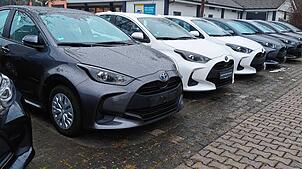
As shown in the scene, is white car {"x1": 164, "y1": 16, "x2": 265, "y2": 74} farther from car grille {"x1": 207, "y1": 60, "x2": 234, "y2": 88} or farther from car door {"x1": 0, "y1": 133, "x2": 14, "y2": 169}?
car door {"x1": 0, "y1": 133, "x2": 14, "y2": 169}

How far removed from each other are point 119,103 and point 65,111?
0.75m

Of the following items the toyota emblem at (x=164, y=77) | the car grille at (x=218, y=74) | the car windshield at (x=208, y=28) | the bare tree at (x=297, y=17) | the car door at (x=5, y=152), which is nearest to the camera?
the car door at (x=5, y=152)

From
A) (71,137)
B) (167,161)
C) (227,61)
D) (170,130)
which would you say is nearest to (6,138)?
(71,137)

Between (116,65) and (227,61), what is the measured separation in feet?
9.50

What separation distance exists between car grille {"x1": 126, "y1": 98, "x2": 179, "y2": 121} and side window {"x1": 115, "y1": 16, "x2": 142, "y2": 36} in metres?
2.47

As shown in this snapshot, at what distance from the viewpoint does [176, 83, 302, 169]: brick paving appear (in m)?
3.27

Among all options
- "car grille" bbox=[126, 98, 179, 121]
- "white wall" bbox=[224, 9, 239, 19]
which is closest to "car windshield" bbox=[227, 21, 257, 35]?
"car grille" bbox=[126, 98, 179, 121]

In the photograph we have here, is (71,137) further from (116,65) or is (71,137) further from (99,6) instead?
(99,6)

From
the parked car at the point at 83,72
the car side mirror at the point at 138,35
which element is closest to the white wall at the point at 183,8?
the car side mirror at the point at 138,35

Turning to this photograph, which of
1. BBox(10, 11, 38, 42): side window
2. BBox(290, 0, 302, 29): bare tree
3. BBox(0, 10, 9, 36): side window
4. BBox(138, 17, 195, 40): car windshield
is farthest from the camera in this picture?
BBox(290, 0, 302, 29): bare tree

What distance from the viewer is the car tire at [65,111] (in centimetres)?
346

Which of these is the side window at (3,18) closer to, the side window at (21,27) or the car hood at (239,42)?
the side window at (21,27)

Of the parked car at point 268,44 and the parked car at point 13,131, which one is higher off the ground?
the parked car at point 268,44

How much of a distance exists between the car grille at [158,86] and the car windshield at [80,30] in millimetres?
1060
